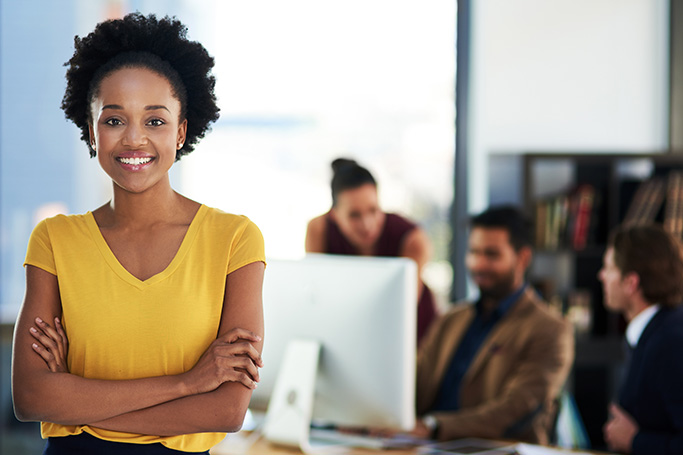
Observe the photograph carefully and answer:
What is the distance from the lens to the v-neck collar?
960mm

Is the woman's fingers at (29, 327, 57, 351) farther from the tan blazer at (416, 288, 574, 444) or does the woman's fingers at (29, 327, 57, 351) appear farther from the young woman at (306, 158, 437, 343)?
the young woman at (306, 158, 437, 343)

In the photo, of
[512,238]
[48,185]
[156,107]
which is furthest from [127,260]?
[48,185]

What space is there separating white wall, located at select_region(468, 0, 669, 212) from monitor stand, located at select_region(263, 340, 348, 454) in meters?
2.40

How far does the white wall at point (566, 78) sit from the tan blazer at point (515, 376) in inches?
56.0

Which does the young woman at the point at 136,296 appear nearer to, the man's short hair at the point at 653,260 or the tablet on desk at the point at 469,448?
the tablet on desk at the point at 469,448

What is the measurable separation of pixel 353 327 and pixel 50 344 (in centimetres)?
106

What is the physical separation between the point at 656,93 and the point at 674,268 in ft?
7.28

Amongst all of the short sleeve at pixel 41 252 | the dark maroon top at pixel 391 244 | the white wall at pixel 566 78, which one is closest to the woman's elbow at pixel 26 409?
the short sleeve at pixel 41 252

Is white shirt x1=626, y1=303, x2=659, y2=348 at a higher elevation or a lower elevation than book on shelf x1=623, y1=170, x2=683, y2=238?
lower

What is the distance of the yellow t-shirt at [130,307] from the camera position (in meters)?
0.95

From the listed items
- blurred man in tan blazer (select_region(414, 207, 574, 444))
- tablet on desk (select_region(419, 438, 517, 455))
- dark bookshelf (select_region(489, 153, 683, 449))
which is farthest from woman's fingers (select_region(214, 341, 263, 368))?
dark bookshelf (select_region(489, 153, 683, 449))

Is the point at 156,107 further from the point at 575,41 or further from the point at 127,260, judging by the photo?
the point at 575,41

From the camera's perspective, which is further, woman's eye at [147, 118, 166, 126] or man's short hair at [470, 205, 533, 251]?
man's short hair at [470, 205, 533, 251]

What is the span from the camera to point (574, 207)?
387 cm
